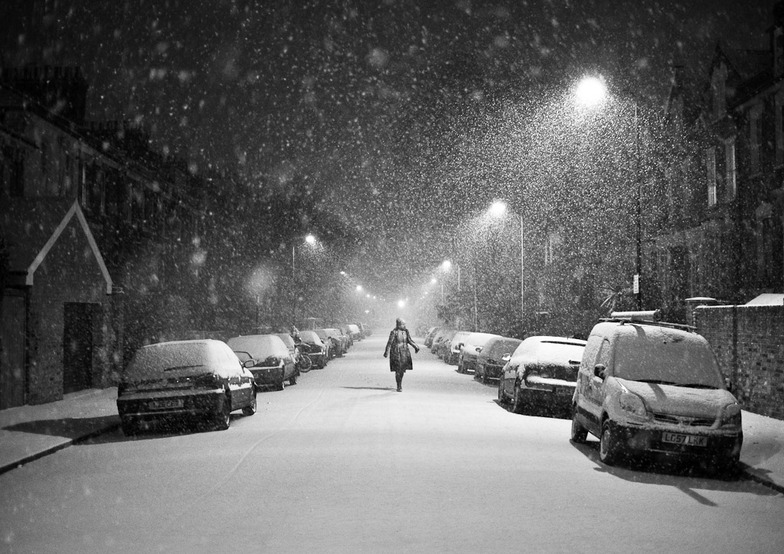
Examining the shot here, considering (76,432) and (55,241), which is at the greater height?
(55,241)

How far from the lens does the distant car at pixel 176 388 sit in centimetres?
1341

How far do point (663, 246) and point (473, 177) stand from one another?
21279 mm

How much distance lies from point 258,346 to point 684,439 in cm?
1492

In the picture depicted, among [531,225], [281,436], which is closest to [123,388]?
[281,436]

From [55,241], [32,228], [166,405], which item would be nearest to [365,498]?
[166,405]

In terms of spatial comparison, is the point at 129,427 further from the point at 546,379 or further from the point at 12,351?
the point at 546,379

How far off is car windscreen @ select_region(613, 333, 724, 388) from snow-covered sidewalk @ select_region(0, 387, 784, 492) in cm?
122

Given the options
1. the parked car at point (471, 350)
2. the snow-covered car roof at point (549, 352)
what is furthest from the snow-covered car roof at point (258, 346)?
the parked car at point (471, 350)

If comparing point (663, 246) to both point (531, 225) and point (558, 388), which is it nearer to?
point (531, 225)

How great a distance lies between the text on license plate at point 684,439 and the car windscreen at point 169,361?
7501mm

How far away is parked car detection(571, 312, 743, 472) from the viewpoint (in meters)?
10.2

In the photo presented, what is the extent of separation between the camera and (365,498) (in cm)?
801

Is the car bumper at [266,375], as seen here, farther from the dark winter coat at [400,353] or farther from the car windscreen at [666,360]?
the car windscreen at [666,360]

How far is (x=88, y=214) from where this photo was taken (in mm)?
28734
